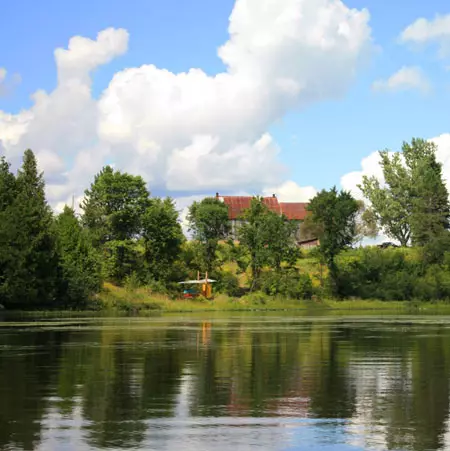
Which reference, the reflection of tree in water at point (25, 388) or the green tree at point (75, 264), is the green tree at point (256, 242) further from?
the reflection of tree in water at point (25, 388)

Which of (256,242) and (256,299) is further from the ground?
(256,242)

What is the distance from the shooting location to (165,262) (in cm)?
12825

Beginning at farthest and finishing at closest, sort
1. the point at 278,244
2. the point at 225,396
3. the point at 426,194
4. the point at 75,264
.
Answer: the point at 426,194 → the point at 278,244 → the point at 75,264 → the point at 225,396

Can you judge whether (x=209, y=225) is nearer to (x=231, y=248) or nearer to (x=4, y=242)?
(x=231, y=248)

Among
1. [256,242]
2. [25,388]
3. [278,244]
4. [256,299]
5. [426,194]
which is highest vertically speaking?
[426,194]

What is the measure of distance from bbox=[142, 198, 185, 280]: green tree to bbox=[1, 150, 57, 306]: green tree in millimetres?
27119

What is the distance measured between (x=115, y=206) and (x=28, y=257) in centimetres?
3603

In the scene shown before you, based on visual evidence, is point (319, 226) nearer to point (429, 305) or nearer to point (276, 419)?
point (429, 305)

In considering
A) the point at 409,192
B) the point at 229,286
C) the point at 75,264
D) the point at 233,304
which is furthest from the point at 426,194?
the point at 75,264

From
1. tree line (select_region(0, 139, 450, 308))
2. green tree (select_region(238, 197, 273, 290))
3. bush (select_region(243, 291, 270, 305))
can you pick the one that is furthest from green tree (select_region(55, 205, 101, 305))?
green tree (select_region(238, 197, 273, 290))

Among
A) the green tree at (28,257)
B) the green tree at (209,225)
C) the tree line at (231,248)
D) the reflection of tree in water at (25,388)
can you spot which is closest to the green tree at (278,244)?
the tree line at (231,248)

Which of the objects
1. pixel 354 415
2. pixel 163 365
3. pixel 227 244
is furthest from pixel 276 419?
pixel 227 244

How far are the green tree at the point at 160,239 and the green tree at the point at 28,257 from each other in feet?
89.0

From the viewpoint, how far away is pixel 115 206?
130m
